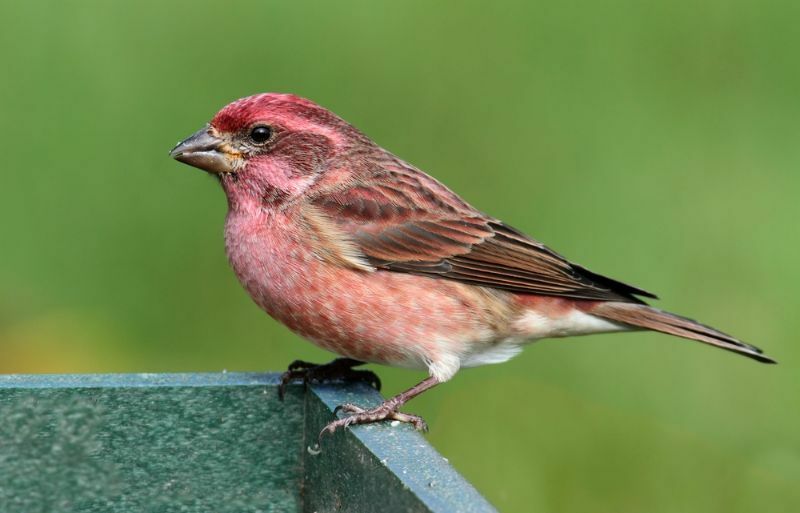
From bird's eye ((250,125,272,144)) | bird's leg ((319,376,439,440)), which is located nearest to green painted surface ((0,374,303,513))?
bird's leg ((319,376,439,440))

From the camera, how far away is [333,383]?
5.90m

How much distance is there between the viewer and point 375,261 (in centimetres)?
633

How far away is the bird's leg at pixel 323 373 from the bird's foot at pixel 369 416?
254mm

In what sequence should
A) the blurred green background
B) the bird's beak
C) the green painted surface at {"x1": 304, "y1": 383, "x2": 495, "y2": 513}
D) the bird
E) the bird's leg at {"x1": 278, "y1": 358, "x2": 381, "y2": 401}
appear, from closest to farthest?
the green painted surface at {"x1": 304, "y1": 383, "x2": 495, "y2": 513}
the bird's leg at {"x1": 278, "y1": 358, "x2": 381, "y2": 401}
the bird
the bird's beak
the blurred green background

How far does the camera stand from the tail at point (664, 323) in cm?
652

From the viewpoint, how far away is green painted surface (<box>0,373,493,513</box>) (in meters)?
5.25

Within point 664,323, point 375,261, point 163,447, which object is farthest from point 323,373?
point 664,323

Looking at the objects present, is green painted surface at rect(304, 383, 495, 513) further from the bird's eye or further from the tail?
the tail

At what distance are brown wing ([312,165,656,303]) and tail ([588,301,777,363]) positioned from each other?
6 centimetres

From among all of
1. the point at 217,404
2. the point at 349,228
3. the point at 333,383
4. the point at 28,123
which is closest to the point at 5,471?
the point at 217,404

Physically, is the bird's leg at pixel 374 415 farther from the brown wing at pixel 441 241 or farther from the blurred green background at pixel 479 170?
the blurred green background at pixel 479 170

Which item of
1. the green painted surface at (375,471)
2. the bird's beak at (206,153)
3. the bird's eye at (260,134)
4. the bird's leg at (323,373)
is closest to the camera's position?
the green painted surface at (375,471)

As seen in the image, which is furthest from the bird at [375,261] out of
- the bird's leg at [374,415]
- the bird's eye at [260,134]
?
the bird's leg at [374,415]

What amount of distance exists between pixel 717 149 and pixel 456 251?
321cm
